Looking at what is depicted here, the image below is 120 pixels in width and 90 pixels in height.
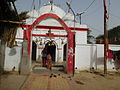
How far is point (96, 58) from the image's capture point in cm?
1323

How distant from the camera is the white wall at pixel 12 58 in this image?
11.5 metres

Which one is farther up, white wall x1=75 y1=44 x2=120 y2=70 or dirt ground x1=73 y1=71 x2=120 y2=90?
white wall x1=75 y1=44 x2=120 y2=70

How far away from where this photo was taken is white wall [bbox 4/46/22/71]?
11.5m

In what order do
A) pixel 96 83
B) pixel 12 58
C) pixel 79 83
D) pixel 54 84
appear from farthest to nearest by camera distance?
1. pixel 12 58
2. pixel 96 83
3. pixel 79 83
4. pixel 54 84

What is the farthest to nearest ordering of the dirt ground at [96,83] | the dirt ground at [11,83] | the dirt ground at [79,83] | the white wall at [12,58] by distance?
1. the white wall at [12,58]
2. the dirt ground at [96,83]
3. the dirt ground at [79,83]
4. the dirt ground at [11,83]

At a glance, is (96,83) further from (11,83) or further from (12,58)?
(12,58)

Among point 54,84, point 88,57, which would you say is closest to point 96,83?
point 54,84

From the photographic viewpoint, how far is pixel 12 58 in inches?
454

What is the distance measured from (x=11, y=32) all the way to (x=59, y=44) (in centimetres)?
1267

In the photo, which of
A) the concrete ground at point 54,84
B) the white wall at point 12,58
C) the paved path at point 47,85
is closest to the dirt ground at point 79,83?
the concrete ground at point 54,84

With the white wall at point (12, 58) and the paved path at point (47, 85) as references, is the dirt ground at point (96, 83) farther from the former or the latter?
the white wall at point (12, 58)

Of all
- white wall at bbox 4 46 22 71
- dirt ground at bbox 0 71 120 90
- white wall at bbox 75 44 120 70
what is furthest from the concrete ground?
white wall at bbox 75 44 120 70

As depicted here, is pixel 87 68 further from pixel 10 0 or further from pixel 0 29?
pixel 10 0

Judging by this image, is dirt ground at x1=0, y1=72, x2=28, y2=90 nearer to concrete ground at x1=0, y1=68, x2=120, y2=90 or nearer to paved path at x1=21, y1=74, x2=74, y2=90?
concrete ground at x1=0, y1=68, x2=120, y2=90
